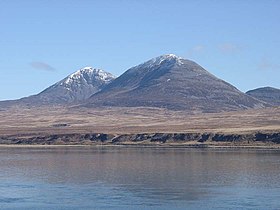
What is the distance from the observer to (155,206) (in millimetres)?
45156

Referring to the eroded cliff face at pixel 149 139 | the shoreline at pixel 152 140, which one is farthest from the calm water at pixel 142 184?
the eroded cliff face at pixel 149 139

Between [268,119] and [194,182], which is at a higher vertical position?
[268,119]

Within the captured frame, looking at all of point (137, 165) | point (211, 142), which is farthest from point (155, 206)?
point (211, 142)

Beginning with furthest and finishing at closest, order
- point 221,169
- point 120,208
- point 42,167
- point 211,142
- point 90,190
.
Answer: point 211,142 → point 42,167 → point 221,169 → point 90,190 → point 120,208

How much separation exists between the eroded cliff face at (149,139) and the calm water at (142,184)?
137 feet

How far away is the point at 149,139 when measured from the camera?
142000 mm

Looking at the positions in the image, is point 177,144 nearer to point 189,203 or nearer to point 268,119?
point 268,119

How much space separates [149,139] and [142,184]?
83.9 meters

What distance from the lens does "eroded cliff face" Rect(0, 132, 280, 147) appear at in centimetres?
12825

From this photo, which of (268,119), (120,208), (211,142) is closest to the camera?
(120,208)

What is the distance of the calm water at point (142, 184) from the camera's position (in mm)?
46875

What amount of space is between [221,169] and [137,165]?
1129 centimetres

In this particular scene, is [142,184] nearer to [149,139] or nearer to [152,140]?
[152,140]

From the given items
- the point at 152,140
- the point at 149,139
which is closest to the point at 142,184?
the point at 152,140
